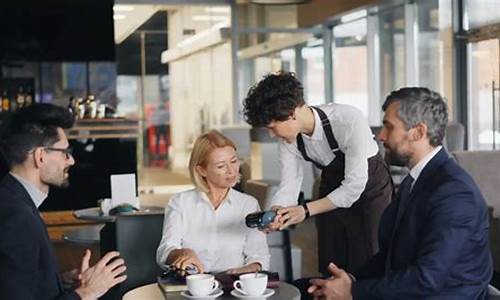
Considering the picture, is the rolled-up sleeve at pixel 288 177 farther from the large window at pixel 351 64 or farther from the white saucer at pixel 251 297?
the large window at pixel 351 64

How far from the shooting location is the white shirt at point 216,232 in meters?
3.23

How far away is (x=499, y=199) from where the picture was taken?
583cm

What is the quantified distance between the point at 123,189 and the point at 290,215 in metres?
1.64

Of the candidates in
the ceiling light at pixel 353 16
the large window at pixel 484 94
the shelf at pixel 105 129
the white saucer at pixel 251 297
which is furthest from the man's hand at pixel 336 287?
the ceiling light at pixel 353 16

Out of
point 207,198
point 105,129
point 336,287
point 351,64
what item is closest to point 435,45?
point 351,64

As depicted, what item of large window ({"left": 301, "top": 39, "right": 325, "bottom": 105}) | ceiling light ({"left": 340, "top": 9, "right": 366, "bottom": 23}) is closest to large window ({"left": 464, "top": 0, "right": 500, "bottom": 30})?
ceiling light ({"left": 340, "top": 9, "right": 366, "bottom": 23})

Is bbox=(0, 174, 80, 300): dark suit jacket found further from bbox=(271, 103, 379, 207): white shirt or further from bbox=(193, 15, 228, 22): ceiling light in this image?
bbox=(193, 15, 228, 22): ceiling light

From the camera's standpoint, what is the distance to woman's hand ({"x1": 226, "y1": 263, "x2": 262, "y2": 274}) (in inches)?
117

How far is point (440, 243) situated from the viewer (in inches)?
95.9

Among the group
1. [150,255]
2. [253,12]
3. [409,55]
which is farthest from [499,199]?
[253,12]

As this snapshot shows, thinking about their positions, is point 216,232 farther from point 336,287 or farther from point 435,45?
point 435,45

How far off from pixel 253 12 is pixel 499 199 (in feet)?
25.4

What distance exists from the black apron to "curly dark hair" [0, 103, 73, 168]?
1283mm

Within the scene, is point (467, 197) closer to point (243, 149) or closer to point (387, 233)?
point (387, 233)
